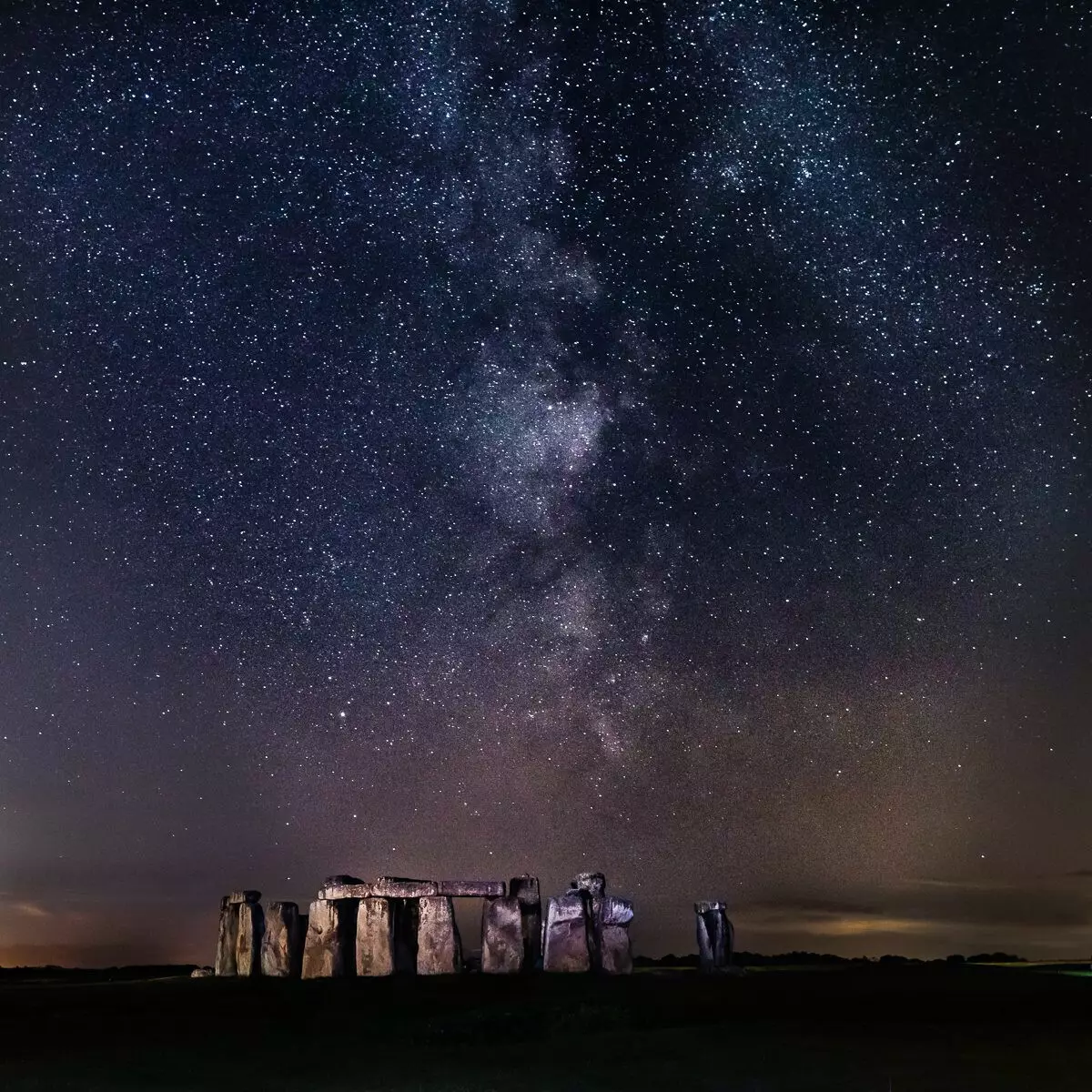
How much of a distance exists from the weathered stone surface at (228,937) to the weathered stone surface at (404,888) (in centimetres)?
368

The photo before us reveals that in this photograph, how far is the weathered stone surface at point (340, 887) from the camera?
27.9 metres

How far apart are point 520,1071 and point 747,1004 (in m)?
6.36

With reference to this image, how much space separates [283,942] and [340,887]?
184 cm

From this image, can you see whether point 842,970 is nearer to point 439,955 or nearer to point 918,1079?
point 439,955

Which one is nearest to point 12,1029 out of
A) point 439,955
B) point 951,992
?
point 439,955

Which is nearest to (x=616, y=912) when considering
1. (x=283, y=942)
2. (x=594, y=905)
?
(x=594, y=905)

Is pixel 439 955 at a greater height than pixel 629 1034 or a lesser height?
greater

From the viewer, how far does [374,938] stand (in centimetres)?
2692

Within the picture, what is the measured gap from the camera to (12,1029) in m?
18.1

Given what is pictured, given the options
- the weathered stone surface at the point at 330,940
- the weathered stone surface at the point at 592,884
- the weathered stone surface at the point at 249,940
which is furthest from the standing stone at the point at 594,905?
the weathered stone surface at the point at 249,940

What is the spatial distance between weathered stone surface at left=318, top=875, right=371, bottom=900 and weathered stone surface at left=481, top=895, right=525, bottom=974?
2.93 metres

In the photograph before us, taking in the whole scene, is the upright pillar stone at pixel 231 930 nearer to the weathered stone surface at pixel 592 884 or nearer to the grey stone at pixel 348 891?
the grey stone at pixel 348 891

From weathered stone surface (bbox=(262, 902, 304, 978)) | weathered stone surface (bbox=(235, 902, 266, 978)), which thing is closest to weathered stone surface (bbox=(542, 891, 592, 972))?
weathered stone surface (bbox=(262, 902, 304, 978))

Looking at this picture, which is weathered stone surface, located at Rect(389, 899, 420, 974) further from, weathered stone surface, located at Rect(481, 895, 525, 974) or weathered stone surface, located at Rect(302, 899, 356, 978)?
weathered stone surface, located at Rect(481, 895, 525, 974)
